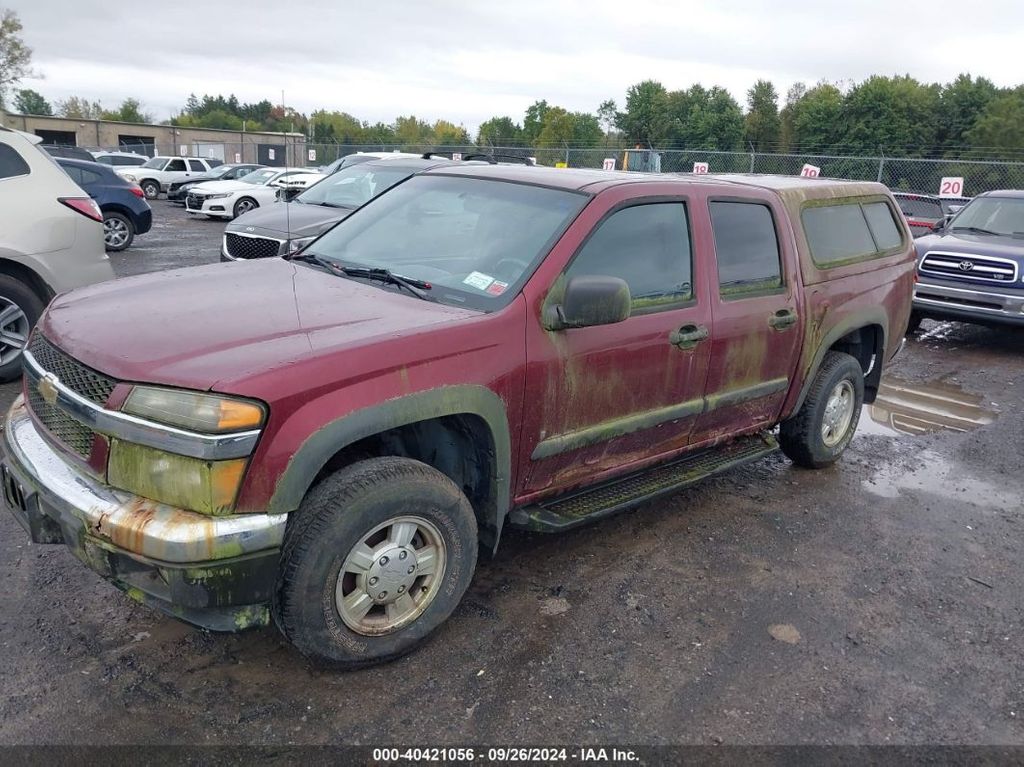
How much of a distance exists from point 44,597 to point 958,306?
9.27m

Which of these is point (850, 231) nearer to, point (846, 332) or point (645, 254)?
point (846, 332)

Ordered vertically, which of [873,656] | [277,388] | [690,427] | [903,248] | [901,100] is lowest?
[873,656]

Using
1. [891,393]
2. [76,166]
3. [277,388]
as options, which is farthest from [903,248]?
[76,166]

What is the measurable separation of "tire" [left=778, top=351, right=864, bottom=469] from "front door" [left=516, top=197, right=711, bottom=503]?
1.35 m

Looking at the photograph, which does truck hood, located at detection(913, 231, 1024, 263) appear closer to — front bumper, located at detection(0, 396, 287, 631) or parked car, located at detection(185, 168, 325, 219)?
front bumper, located at detection(0, 396, 287, 631)

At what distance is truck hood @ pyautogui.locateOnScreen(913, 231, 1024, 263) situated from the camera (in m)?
8.98

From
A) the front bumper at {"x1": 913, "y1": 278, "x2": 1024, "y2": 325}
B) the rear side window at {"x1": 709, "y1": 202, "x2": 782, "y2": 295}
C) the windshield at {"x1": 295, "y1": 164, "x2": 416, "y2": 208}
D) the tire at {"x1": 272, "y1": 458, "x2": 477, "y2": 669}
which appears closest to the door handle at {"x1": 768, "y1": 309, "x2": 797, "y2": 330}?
the rear side window at {"x1": 709, "y1": 202, "x2": 782, "y2": 295}

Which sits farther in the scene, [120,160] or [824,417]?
[120,160]

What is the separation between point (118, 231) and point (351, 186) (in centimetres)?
650

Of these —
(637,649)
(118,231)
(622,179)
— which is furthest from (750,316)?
(118,231)

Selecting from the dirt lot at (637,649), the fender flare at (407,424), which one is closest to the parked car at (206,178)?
the dirt lot at (637,649)

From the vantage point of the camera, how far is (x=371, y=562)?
290cm

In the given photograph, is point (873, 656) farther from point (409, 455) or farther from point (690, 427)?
point (409, 455)

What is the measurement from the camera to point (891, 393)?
7395mm
